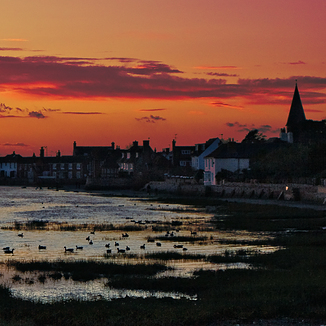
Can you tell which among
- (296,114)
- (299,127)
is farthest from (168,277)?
(296,114)

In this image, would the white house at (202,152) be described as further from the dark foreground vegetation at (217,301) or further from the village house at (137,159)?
the dark foreground vegetation at (217,301)

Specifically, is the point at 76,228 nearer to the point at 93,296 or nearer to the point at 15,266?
the point at 15,266

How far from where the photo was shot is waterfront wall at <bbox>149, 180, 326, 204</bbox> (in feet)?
234

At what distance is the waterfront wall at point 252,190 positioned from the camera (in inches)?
2813

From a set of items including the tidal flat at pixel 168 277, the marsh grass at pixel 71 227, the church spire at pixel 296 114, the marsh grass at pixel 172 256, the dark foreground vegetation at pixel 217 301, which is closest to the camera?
the dark foreground vegetation at pixel 217 301

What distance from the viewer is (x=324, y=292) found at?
19312mm

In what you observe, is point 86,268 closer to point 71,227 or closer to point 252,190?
point 71,227

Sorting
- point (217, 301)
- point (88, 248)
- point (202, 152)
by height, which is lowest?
point (88, 248)

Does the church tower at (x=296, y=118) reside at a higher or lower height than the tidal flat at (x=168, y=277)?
higher

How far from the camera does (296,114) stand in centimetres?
13138

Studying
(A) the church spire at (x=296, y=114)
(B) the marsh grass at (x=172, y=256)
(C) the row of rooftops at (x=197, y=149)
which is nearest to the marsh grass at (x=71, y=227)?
(B) the marsh grass at (x=172, y=256)

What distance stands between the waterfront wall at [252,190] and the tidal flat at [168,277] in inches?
1067

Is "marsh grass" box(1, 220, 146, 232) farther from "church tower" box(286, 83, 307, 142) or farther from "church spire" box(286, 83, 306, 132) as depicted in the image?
"church spire" box(286, 83, 306, 132)

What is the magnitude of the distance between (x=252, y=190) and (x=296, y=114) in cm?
5209
